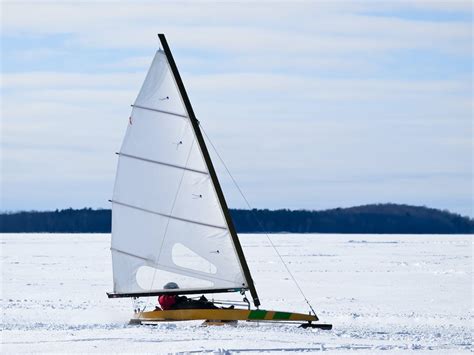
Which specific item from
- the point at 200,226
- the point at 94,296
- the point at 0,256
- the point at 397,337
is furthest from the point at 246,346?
the point at 0,256

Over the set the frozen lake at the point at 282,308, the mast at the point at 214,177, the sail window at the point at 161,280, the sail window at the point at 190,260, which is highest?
the mast at the point at 214,177

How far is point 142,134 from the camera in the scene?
1680 centimetres

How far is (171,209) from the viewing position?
660 inches

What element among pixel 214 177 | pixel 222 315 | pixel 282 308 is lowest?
pixel 282 308

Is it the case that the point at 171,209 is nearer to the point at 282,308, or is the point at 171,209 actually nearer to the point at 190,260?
the point at 190,260

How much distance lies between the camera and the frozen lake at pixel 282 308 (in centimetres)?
1355

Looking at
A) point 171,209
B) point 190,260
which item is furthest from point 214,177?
point 190,260

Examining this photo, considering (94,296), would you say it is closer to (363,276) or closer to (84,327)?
(84,327)

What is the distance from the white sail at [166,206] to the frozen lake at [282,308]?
922mm

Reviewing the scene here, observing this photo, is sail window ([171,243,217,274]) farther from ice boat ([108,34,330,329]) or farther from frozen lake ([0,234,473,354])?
frozen lake ([0,234,473,354])

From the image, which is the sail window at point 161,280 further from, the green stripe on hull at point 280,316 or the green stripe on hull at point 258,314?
the green stripe on hull at point 280,316

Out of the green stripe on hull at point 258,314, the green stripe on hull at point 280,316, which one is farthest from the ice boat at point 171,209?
the green stripe on hull at point 280,316

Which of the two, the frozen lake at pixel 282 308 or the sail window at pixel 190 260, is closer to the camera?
the frozen lake at pixel 282 308

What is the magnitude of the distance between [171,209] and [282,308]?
14.4ft
